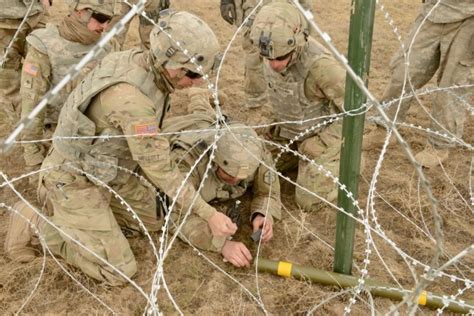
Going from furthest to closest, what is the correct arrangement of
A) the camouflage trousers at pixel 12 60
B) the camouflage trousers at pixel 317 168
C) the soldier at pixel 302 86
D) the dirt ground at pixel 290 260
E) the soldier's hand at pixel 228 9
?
the soldier's hand at pixel 228 9 → the camouflage trousers at pixel 12 60 → the camouflage trousers at pixel 317 168 → the soldier at pixel 302 86 → the dirt ground at pixel 290 260

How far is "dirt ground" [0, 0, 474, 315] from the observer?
339 centimetres

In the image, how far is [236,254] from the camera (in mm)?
3641

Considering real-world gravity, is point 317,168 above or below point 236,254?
above

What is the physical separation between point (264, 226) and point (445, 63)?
2.18m

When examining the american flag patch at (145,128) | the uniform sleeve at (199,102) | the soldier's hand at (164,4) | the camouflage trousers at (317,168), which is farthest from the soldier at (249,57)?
the american flag patch at (145,128)

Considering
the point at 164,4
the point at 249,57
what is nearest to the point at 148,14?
the point at 164,4

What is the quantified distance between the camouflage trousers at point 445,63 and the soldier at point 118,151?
1971 millimetres

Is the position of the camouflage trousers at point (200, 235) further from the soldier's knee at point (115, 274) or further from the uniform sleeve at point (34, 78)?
the uniform sleeve at point (34, 78)

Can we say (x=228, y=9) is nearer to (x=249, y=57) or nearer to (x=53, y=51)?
(x=249, y=57)

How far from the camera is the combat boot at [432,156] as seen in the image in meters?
4.59

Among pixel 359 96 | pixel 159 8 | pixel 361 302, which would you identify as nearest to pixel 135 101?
pixel 359 96

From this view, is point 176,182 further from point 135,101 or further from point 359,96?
point 359,96

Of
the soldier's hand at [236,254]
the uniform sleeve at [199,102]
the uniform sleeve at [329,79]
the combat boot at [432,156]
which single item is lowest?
the soldier's hand at [236,254]

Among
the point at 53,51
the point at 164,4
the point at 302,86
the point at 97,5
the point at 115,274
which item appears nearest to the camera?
the point at 115,274
